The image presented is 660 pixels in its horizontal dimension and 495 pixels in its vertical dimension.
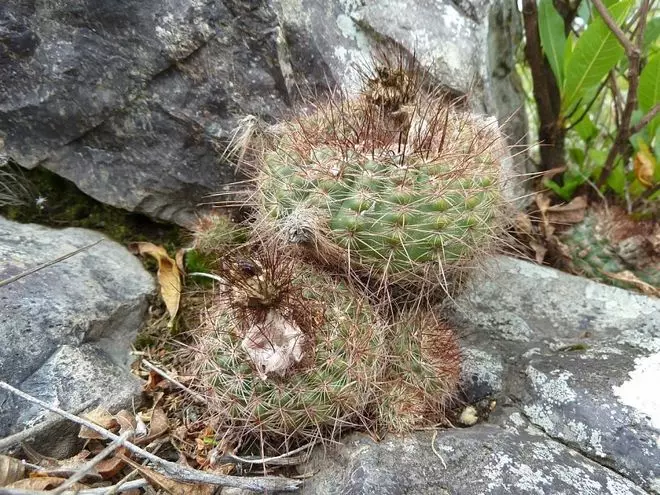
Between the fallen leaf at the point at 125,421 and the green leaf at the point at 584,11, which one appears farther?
the green leaf at the point at 584,11

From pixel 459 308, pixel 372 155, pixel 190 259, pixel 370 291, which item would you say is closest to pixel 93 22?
pixel 190 259

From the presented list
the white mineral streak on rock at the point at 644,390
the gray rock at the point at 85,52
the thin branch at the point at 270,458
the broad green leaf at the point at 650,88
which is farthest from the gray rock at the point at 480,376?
the gray rock at the point at 85,52

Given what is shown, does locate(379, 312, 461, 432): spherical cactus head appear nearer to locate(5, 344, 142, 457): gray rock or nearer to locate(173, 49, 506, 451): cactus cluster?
locate(173, 49, 506, 451): cactus cluster

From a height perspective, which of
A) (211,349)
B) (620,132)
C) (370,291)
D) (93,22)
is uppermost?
(93,22)

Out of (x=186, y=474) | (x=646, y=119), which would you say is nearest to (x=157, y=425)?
(x=186, y=474)

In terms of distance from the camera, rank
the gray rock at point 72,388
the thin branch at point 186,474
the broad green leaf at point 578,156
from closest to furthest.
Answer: the thin branch at point 186,474 → the gray rock at point 72,388 → the broad green leaf at point 578,156

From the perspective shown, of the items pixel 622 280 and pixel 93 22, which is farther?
pixel 622 280

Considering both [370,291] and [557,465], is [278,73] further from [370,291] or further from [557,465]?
[557,465]

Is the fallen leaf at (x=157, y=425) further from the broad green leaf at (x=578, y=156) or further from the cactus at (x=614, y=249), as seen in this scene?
the broad green leaf at (x=578, y=156)
